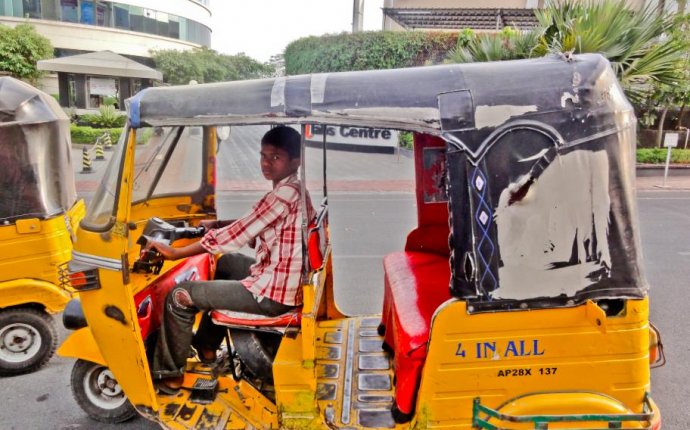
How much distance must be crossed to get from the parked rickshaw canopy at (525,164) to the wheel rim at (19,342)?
9.84 ft

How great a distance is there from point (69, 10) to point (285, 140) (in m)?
43.8

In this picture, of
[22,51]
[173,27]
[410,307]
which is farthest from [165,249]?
[173,27]

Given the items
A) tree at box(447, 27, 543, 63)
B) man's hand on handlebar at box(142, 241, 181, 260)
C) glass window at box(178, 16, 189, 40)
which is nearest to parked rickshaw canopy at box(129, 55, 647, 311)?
man's hand on handlebar at box(142, 241, 181, 260)

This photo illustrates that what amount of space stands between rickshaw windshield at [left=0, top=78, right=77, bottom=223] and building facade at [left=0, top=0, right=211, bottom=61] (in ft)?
126

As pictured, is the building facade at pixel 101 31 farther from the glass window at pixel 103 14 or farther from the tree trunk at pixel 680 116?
the tree trunk at pixel 680 116

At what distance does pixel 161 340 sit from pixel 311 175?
4.48ft

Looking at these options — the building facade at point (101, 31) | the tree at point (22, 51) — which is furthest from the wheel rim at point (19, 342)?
the tree at point (22, 51)

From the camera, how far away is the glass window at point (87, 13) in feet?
130

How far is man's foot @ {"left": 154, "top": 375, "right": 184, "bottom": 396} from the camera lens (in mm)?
3176

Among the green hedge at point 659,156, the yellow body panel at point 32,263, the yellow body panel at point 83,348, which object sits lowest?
the yellow body panel at point 83,348

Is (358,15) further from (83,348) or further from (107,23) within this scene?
(107,23)

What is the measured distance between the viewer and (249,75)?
154 feet

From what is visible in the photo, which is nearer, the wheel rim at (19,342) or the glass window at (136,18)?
the wheel rim at (19,342)

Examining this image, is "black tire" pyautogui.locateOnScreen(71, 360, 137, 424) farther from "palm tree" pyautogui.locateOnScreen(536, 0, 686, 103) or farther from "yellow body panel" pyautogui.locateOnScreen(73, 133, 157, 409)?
"palm tree" pyautogui.locateOnScreen(536, 0, 686, 103)
